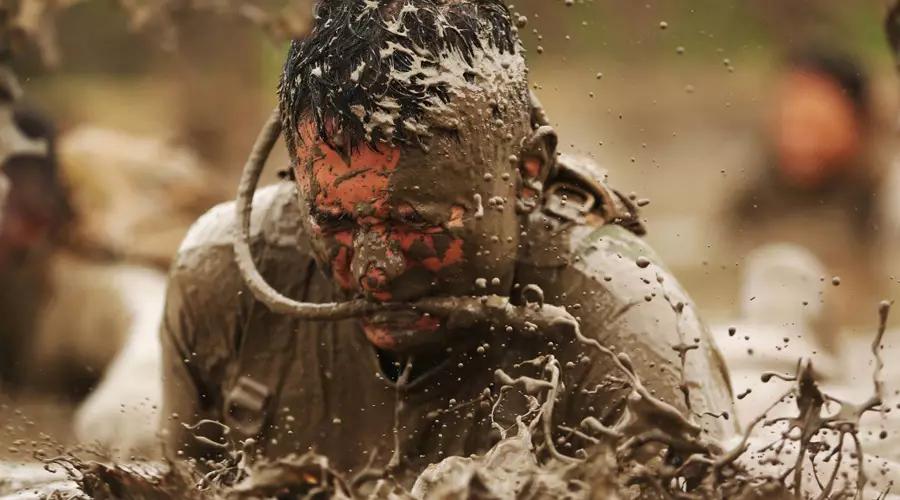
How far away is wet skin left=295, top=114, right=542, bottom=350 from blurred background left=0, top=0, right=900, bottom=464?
1.80 meters

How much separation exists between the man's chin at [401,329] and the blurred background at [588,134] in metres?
1.77

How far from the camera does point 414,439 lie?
2.11 metres

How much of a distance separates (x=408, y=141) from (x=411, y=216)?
0.10m

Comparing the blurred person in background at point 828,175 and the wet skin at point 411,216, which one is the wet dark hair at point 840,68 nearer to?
the blurred person in background at point 828,175

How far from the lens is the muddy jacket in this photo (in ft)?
6.63

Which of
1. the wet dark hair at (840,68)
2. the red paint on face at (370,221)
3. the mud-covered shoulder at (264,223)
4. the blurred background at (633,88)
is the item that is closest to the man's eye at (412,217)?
the red paint on face at (370,221)

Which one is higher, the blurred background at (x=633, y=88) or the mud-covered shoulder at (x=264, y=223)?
the blurred background at (x=633, y=88)

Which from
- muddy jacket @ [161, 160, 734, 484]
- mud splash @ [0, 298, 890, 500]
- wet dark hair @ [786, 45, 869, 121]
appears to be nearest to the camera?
mud splash @ [0, 298, 890, 500]

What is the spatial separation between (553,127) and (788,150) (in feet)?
14.0

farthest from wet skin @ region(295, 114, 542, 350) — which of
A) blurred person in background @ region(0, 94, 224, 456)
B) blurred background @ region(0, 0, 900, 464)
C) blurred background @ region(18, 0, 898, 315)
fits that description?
blurred person in background @ region(0, 94, 224, 456)

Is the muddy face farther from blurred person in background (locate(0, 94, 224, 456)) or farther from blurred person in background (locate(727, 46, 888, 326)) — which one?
blurred person in background (locate(727, 46, 888, 326))

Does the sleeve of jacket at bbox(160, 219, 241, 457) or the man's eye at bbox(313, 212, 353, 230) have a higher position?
the man's eye at bbox(313, 212, 353, 230)

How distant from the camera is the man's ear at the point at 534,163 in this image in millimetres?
1943

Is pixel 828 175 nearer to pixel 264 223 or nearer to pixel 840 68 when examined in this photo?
pixel 840 68
